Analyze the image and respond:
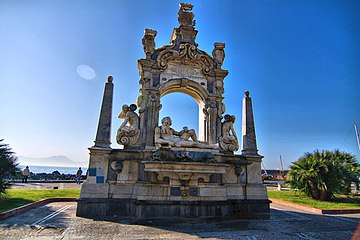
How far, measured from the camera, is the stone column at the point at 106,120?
948 centimetres

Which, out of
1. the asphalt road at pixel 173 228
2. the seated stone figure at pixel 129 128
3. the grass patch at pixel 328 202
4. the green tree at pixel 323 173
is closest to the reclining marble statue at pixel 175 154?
the seated stone figure at pixel 129 128

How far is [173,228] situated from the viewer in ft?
23.6

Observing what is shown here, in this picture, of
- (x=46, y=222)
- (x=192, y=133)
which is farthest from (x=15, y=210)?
(x=192, y=133)

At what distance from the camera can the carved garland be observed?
11039 mm

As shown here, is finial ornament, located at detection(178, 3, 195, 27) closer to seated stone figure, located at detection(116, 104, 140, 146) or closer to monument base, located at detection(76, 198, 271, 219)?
seated stone figure, located at detection(116, 104, 140, 146)

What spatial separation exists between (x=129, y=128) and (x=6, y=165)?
619cm

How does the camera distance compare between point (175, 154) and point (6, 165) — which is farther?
point (6, 165)

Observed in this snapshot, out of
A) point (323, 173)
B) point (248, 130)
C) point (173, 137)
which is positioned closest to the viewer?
point (173, 137)

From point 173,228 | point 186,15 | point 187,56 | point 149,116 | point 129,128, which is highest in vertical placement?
point 186,15

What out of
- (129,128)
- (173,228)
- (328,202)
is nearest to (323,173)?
(328,202)

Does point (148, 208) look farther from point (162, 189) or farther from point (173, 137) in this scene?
point (173, 137)

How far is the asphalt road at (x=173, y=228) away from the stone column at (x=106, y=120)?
2943mm

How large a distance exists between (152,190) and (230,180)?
348cm

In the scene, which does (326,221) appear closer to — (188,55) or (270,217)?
(270,217)
